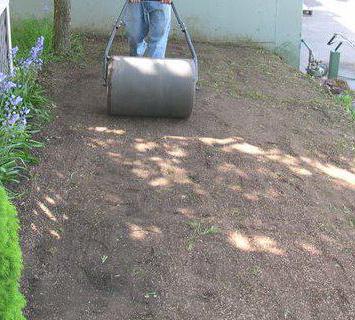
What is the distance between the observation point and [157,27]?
6.21m

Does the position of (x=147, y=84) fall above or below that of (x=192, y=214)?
above

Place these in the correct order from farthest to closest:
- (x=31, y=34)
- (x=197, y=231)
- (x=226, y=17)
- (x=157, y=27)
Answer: (x=226, y=17) → (x=31, y=34) → (x=157, y=27) → (x=197, y=231)

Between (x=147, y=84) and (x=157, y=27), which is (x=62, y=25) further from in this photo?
(x=147, y=84)

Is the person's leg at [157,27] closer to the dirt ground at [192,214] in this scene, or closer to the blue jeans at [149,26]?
the blue jeans at [149,26]

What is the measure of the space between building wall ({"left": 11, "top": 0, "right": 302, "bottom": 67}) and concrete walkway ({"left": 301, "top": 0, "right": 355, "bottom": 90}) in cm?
278

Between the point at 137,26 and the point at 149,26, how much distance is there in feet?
0.44

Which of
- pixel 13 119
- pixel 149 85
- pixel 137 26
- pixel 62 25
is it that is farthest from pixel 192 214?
pixel 62 25

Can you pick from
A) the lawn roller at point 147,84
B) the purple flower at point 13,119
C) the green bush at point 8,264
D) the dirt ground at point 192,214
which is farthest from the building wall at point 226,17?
the green bush at point 8,264

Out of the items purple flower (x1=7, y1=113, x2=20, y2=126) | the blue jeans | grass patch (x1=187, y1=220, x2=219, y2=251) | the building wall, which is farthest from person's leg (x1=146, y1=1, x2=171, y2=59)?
grass patch (x1=187, y1=220, x2=219, y2=251)

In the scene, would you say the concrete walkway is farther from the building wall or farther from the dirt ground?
the dirt ground

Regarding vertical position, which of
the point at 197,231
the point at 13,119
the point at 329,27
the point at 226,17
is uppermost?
the point at 13,119

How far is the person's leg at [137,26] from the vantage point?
6.28 m

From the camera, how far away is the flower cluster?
450cm

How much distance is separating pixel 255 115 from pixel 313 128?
56 centimetres
